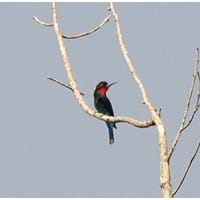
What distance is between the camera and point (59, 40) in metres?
4.97

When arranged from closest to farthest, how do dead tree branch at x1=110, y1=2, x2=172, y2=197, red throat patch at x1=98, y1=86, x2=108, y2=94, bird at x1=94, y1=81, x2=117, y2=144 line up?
dead tree branch at x1=110, y1=2, x2=172, y2=197, bird at x1=94, y1=81, x2=117, y2=144, red throat patch at x1=98, y1=86, x2=108, y2=94

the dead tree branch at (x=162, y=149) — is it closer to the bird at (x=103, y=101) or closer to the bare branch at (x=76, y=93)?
the bare branch at (x=76, y=93)

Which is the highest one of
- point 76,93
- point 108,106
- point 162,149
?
point 108,106

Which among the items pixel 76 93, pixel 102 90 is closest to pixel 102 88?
pixel 102 90

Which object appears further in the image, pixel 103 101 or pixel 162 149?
pixel 103 101

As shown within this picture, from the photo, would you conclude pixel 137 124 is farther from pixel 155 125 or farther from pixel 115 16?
pixel 115 16

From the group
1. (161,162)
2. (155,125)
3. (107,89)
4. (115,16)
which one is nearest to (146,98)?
(155,125)

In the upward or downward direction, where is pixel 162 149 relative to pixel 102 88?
downward

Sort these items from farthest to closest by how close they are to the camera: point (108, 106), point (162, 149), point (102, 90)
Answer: point (102, 90), point (108, 106), point (162, 149)

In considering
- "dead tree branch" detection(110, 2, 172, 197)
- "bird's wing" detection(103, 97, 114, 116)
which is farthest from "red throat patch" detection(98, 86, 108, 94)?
"dead tree branch" detection(110, 2, 172, 197)

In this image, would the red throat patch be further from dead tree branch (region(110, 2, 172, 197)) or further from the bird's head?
Answer: dead tree branch (region(110, 2, 172, 197))

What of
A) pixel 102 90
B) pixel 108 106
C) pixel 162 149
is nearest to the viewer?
pixel 162 149

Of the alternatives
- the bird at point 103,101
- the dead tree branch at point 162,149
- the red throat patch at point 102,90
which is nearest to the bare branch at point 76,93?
the dead tree branch at point 162,149

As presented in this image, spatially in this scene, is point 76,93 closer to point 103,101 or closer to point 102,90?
point 103,101
